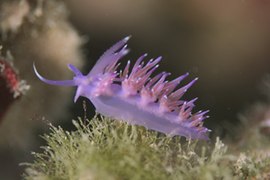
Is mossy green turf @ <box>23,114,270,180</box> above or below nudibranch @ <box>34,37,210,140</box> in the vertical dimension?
below

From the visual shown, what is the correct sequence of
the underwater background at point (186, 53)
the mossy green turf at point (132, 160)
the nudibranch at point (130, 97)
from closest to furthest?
the mossy green turf at point (132, 160) → the nudibranch at point (130, 97) → the underwater background at point (186, 53)

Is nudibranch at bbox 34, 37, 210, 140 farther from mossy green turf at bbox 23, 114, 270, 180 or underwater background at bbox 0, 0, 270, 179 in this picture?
underwater background at bbox 0, 0, 270, 179

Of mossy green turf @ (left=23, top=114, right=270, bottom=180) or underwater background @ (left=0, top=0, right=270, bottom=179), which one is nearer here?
mossy green turf @ (left=23, top=114, right=270, bottom=180)

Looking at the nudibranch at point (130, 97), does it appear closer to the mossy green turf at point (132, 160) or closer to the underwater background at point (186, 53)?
the mossy green turf at point (132, 160)

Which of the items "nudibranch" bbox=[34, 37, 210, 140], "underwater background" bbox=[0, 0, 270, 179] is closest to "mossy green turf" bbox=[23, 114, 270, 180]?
"nudibranch" bbox=[34, 37, 210, 140]

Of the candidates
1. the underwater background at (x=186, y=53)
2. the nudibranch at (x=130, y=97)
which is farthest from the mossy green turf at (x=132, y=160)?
the underwater background at (x=186, y=53)

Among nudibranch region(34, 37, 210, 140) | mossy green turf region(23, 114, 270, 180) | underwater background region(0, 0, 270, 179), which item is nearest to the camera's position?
mossy green turf region(23, 114, 270, 180)

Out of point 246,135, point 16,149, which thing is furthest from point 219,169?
point 16,149

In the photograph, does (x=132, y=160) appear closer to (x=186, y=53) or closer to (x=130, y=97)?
(x=130, y=97)

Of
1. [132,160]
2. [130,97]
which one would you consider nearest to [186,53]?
[130,97]

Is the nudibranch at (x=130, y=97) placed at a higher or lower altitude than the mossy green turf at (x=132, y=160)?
higher
